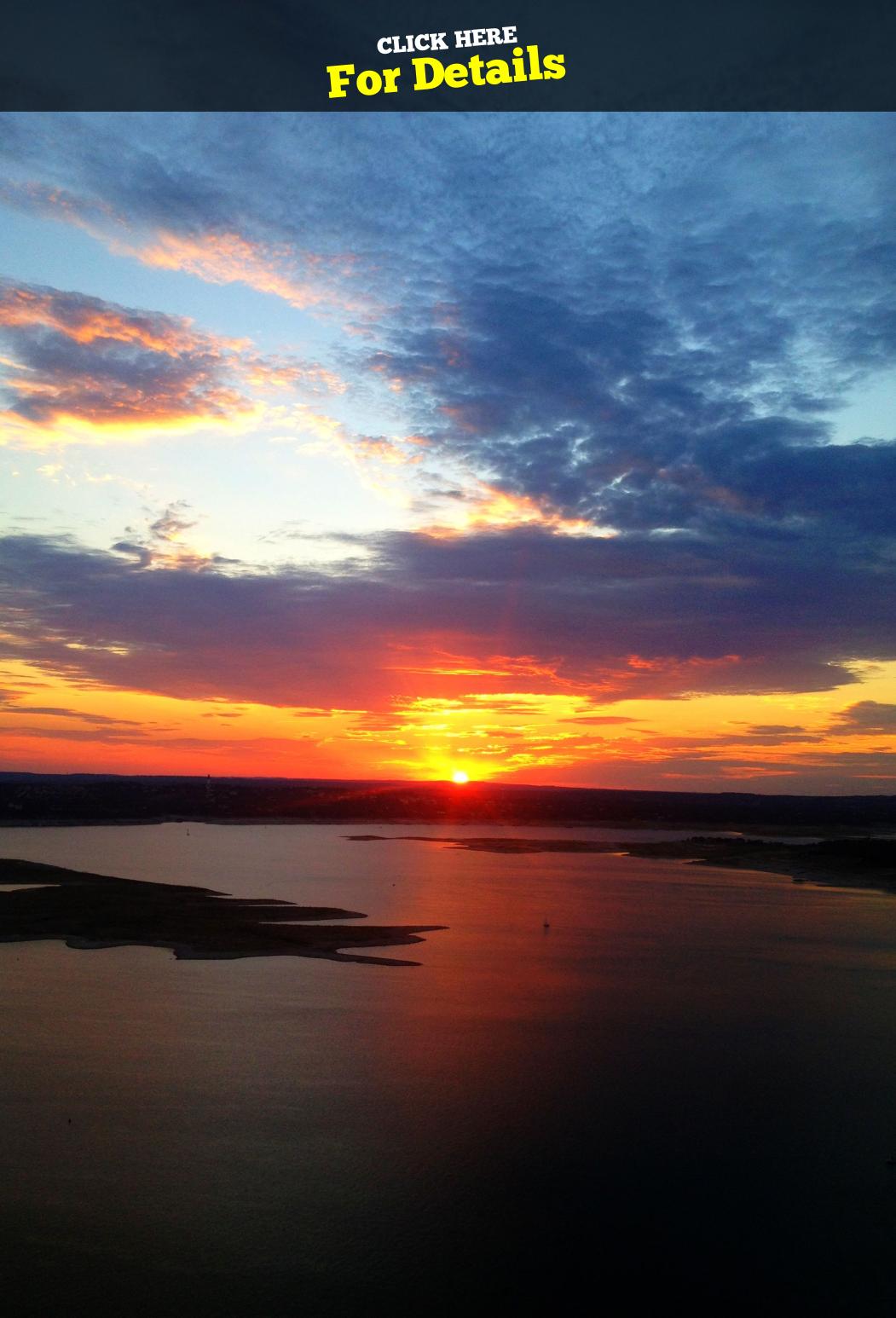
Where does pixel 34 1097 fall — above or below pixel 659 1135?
above

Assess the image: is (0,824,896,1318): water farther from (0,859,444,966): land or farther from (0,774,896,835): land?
(0,774,896,835): land

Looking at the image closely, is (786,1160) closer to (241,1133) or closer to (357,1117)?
(357,1117)

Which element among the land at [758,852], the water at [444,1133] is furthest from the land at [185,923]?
the land at [758,852]

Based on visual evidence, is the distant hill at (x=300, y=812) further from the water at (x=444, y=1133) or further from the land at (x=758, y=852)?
the water at (x=444, y=1133)

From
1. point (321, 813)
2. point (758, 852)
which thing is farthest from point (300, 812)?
point (758, 852)

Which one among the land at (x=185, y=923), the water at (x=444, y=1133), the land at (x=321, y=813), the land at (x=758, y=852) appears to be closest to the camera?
the water at (x=444, y=1133)

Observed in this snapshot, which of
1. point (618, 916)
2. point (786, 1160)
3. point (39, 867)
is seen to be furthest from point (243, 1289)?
point (39, 867)

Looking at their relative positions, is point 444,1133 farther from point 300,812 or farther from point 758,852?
point 300,812
